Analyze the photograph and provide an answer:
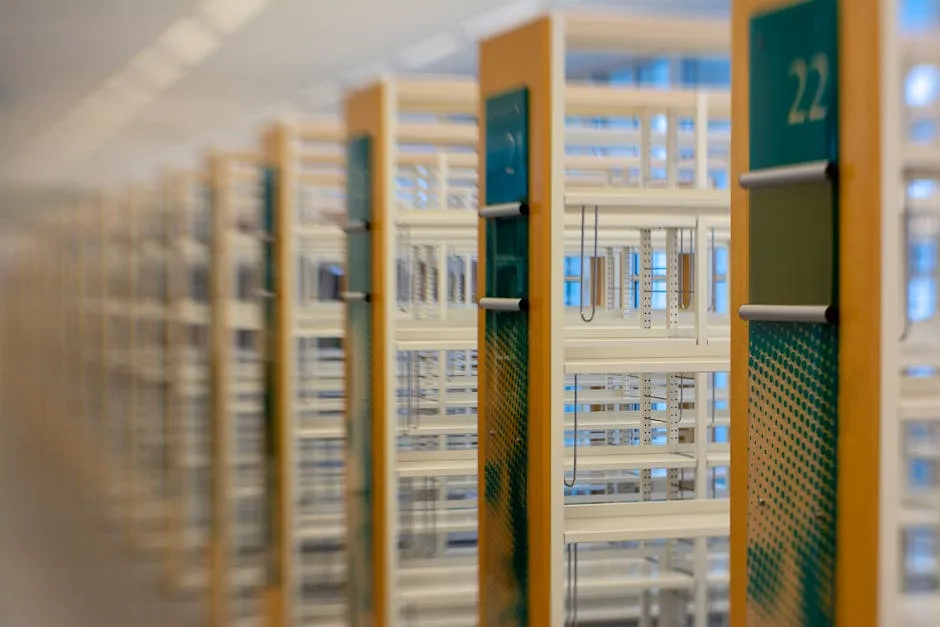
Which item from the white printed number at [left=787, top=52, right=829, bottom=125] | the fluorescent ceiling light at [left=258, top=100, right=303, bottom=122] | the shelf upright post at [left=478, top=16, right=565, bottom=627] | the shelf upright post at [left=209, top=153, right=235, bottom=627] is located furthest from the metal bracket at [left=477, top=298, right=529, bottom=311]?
the fluorescent ceiling light at [left=258, top=100, right=303, bottom=122]

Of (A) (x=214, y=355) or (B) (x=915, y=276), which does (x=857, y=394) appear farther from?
(A) (x=214, y=355)

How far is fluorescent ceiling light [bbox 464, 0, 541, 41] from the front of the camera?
881 cm

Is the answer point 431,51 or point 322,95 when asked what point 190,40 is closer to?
point 431,51

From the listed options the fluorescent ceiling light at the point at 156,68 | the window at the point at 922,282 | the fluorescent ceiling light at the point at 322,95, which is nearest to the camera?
the window at the point at 922,282

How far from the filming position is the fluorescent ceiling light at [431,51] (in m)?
10.1

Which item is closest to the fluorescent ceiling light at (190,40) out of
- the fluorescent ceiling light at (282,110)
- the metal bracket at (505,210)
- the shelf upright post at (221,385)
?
the fluorescent ceiling light at (282,110)

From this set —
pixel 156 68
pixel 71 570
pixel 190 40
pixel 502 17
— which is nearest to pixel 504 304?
pixel 71 570

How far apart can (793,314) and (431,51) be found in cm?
828

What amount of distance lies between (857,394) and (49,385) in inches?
565

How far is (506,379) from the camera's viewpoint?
12.8 ft

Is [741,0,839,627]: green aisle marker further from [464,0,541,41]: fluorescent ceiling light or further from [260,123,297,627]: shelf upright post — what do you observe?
[464,0,541,41]: fluorescent ceiling light

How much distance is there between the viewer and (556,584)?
3643 millimetres

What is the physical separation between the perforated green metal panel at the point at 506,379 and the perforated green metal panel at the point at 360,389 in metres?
0.75

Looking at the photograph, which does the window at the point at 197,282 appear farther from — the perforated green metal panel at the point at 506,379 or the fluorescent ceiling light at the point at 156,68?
the perforated green metal panel at the point at 506,379
